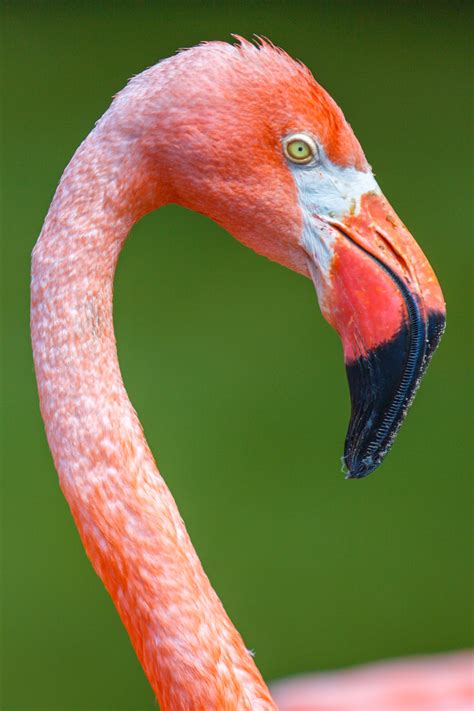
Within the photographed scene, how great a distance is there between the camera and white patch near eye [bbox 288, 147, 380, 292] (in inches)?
47.6

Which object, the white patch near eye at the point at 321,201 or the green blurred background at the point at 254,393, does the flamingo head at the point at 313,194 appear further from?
the green blurred background at the point at 254,393

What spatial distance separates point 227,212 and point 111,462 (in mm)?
339

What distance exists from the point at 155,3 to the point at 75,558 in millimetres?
1883

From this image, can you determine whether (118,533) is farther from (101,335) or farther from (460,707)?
(460,707)

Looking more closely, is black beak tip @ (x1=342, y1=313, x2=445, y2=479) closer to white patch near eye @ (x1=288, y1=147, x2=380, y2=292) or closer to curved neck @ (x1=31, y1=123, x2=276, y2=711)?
white patch near eye @ (x1=288, y1=147, x2=380, y2=292)

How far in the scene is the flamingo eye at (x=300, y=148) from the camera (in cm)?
119

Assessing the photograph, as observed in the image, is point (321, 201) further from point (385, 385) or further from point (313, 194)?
point (385, 385)

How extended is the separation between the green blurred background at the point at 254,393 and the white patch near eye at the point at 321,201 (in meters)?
2.22

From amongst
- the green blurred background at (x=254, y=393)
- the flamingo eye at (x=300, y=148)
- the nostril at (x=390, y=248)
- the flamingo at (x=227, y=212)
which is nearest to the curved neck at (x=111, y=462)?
the flamingo at (x=227, y=212)

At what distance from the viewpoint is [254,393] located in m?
3.45

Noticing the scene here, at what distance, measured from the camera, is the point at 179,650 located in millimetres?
1162

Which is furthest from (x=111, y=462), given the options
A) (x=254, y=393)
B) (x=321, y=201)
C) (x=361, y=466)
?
(x=254, y=393)

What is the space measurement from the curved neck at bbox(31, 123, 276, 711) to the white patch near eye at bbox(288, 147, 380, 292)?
0.65 ft

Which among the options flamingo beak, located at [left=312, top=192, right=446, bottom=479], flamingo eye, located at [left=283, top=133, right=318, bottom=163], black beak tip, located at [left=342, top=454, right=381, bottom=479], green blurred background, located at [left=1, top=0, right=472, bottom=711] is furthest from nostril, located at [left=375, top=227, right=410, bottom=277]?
green blurred background, located at [left=1, top=0, right=472, bottom=711]
